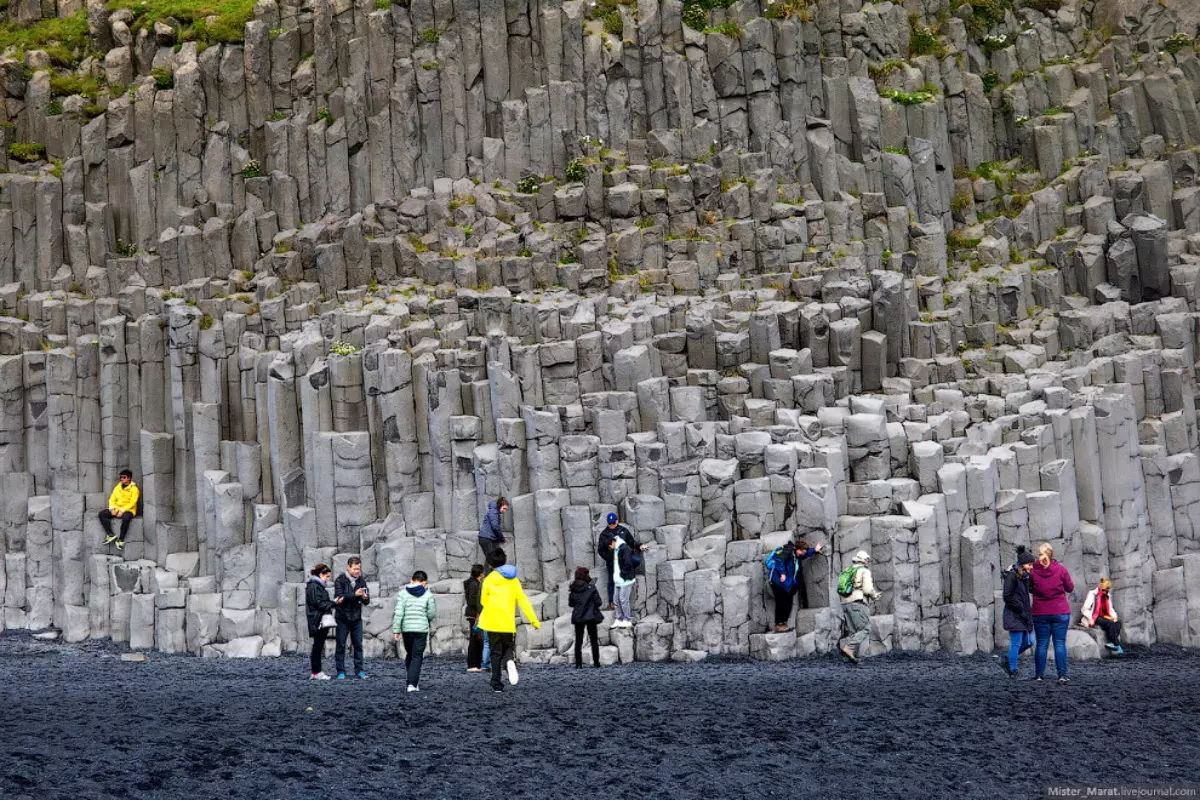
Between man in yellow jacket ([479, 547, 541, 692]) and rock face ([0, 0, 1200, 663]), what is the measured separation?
218 inches

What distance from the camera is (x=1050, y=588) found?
23875 millimetres

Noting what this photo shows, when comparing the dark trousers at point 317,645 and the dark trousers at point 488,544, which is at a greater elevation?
the dark trousers at point 488,544

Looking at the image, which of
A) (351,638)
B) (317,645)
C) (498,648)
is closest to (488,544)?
(351,638)

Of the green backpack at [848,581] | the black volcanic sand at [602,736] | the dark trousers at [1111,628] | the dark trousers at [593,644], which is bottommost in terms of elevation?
the black volcanic sand at [602,736]

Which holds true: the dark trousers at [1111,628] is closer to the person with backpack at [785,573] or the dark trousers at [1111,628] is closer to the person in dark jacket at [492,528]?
the person with backpack at [785,573]

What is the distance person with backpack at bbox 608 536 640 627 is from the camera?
28828 mm

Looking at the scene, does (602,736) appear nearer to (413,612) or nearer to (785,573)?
(413,612)

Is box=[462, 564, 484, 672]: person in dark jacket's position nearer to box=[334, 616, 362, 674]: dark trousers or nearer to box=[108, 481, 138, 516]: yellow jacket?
box=[334, 616, 362, 674]: dark trousers

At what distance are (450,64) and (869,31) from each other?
11575mm

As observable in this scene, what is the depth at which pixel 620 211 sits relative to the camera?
37.4 meters

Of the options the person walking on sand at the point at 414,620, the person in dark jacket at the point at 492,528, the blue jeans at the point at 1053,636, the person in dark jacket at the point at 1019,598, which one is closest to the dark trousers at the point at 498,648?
the person walking on sand at the point at 414,620

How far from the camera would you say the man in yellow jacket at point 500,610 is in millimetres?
23234

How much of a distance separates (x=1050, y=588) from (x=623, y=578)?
27.9ft

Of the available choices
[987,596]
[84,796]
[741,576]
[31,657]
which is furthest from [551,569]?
[84,796]
